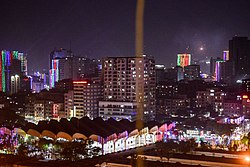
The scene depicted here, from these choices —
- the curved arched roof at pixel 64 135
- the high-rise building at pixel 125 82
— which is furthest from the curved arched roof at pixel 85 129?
the high-rise building at pixel 125 82

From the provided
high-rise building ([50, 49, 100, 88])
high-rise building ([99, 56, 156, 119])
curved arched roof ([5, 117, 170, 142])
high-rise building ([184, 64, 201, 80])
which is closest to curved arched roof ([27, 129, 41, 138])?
curved arched roof ([5, 117, 170, 142])

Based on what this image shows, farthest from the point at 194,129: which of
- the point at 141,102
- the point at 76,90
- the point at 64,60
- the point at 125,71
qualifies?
the point at 64,60

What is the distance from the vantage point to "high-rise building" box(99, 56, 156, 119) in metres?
17.2

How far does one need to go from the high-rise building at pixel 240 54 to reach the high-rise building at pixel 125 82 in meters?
16.4

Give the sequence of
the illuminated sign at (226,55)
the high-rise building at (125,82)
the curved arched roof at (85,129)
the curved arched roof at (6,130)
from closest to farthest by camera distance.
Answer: the curved arched roof at (85,129), the curved arched roof at (6,130), the high-rise building at (125,82), the illuminated sign at (226,55)

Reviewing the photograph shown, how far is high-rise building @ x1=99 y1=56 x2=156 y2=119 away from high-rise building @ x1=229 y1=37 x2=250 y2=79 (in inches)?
647

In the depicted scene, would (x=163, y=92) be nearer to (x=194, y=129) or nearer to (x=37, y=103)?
(x=37, y=103)

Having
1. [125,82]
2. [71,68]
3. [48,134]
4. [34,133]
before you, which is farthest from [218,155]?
[71,68]

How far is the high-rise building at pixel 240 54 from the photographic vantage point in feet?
106

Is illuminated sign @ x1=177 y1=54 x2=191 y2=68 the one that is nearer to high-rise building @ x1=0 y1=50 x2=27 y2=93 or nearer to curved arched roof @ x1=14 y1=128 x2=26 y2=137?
high-rise building @ x1=0 y1=50 x2=27 y2=93

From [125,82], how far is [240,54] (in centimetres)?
1765

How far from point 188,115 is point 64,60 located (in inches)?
549

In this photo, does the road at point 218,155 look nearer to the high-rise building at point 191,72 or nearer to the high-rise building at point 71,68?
the high-rise building at point 71,68

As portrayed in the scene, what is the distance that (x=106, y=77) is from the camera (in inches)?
715
